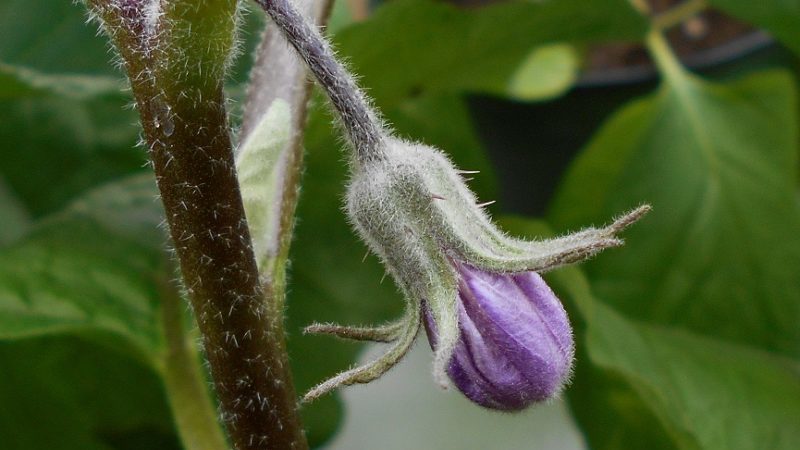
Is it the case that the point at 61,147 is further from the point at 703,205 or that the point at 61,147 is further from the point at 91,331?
the point at 703,205

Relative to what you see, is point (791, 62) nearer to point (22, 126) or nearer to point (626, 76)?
point (626, 76)

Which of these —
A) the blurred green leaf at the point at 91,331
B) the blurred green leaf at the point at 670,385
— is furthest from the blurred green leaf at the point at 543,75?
the blurred green leaf at the point at 91,331

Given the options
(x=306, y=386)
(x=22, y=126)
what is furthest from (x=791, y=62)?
(x=22, y=126)

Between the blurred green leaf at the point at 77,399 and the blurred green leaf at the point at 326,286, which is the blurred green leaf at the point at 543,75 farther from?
the blurred green leaf at the point at 77,399

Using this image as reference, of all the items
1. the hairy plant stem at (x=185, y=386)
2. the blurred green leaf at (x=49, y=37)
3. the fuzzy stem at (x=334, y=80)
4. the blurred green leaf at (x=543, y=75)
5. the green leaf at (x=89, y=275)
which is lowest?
the blurred green leaf at (x=543, y=75)

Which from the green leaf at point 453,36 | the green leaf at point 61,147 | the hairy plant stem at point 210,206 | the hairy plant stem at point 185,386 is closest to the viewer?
the hairy plant stem at point 210,206

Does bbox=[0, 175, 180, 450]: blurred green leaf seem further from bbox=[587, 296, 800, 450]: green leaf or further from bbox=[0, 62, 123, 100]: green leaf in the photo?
bbox=[587, 296, 800, 450]: green leaf
